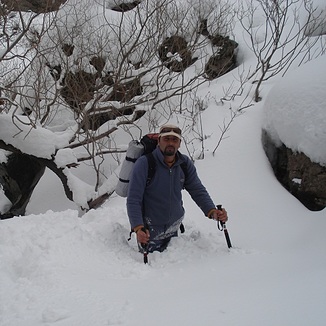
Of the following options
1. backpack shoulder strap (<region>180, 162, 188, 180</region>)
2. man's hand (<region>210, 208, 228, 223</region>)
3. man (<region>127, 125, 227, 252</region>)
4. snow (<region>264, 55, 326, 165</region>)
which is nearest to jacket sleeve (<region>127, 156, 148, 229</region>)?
man (<region>127, 125, 227, 252</region>)

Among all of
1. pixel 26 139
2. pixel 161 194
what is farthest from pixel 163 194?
Answer: pixel 26 139

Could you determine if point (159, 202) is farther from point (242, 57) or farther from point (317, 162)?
point (242, 57)

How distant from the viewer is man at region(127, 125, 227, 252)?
3314 mm

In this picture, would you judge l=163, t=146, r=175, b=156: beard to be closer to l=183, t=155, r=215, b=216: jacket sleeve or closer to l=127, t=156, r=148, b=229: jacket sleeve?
l=127, t=156, r=148, b=229: jacket sleeve

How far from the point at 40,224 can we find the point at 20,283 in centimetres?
123

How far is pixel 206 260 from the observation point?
3.26m

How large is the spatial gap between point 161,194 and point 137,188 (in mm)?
336

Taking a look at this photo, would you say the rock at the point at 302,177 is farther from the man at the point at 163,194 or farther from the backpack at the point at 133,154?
the backpack at the point at 133,154

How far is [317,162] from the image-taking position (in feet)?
14.8

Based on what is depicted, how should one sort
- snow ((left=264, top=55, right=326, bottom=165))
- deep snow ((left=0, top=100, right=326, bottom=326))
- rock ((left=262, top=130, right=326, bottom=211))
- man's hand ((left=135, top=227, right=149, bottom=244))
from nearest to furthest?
deep snow ((left=0, top=100, right=326, bottom=326)), man's hand ((left=135, top=227, right=149, bottom=244)), snow ((left=264, top=55, right=326, bottom=165)), rock ((left=262, top=130, right=326, bottom=211))

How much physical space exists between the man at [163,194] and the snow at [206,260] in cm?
24

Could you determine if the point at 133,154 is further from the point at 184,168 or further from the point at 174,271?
the point at 174,271

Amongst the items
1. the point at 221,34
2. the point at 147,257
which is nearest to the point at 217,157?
the point at 147,257

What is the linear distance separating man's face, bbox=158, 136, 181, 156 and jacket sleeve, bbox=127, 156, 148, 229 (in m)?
0.24
